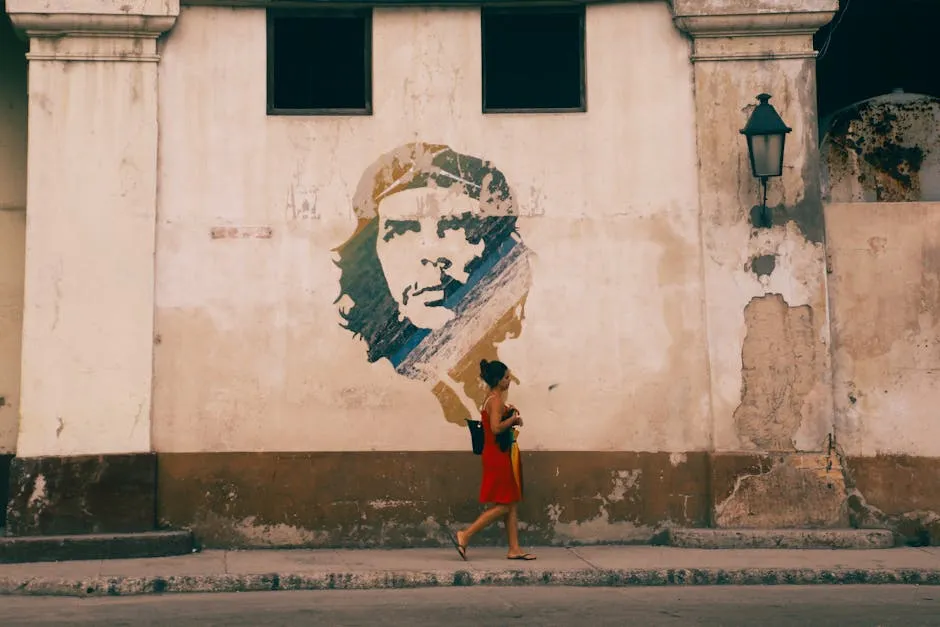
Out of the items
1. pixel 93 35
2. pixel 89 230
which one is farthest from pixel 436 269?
pixel 93 35

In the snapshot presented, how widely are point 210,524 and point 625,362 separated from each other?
413cm

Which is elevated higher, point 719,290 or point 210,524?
point 719,290

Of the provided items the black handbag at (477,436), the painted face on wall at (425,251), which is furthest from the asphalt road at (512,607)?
the painted face on wall at (425,251)

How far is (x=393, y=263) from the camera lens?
36.6 ft

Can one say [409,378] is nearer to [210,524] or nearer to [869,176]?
[210,524]

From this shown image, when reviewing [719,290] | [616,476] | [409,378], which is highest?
[719,290]

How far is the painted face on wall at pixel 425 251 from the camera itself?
11.1 meters

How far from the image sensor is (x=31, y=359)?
10766 mm

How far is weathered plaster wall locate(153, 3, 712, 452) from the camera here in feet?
36.2

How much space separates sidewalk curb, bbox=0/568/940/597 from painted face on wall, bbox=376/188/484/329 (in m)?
2.61

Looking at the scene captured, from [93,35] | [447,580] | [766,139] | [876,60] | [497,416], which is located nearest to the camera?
[447,580]

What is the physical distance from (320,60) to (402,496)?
14.0ft

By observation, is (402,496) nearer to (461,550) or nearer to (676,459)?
(461,550)

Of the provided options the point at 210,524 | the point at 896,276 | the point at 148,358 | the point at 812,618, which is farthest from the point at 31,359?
the point at 896,276
